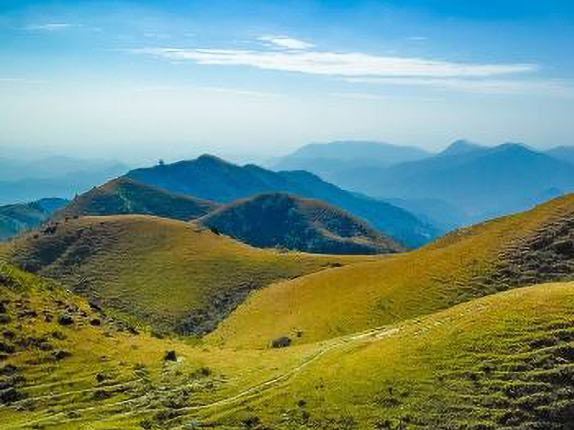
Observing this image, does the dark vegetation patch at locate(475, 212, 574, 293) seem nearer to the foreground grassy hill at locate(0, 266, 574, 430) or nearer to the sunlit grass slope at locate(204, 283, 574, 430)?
the foreground grassy hill at locate(0, 266, 574, 430)

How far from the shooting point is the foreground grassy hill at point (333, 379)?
40719mm

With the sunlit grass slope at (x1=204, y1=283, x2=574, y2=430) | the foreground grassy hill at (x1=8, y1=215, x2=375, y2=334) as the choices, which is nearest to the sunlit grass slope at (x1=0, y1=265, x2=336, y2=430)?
the sunlit grass slope at (x1=204, y1=283, x2=574, y2=430)

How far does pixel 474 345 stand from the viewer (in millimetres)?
46250

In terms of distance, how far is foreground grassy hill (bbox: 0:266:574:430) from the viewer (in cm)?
4072

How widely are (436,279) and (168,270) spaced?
8742 cm

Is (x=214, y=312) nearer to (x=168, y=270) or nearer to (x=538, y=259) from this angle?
(x=168, y=270)

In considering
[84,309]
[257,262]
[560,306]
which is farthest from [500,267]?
[257,262]

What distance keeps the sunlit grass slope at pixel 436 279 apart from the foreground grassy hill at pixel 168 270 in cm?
2677

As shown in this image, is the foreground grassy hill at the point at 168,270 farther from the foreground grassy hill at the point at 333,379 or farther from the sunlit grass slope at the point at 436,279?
the foreground grassy hill at the point at 333,379

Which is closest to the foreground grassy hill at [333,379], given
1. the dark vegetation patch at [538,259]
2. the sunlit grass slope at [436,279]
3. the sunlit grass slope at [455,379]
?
the sunlit grass slope at [455,379]

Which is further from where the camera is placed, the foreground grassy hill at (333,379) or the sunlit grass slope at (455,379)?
the foreground grassy hill at (333,379)

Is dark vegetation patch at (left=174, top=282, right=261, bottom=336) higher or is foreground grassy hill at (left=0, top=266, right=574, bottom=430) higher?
foreground grassy hill at (left=0, top=266, right=574, bottom=430)

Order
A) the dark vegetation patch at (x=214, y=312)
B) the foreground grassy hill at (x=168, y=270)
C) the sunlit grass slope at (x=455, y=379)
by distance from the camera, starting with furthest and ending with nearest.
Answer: the foreground grassy hill at (x=168, y=270), the dark vegetation patch at (x=214, y=312), the sunlit grass slope at (x=455, y=379)

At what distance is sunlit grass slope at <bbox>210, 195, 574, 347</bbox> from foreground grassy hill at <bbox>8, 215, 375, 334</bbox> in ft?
87.8
